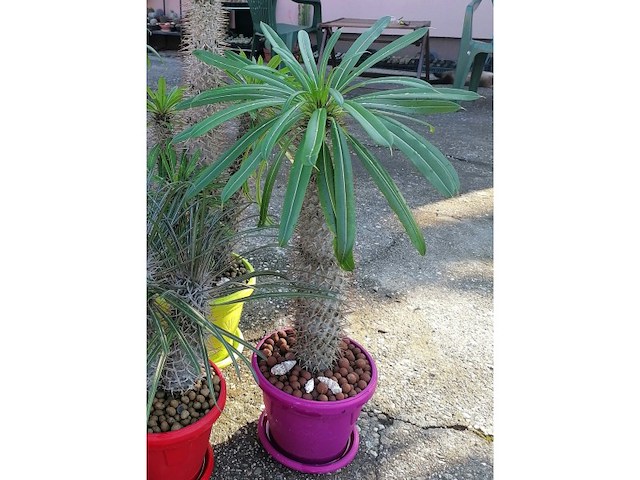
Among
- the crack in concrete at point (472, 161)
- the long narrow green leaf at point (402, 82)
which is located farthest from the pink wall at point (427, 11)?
the long narrow green leaf at point (402, 82)

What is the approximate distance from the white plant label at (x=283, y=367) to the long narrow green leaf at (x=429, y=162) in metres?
0.60

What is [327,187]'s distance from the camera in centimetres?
102

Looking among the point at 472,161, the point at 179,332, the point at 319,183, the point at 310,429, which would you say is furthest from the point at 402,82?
the point at 472,161

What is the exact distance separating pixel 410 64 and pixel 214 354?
16.0 ft

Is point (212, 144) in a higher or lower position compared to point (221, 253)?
higher

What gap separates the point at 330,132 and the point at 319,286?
0.35 metres

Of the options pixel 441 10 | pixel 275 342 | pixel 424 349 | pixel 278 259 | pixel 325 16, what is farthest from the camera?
pixel 325 16

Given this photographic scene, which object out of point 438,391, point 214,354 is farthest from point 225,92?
point 438,391

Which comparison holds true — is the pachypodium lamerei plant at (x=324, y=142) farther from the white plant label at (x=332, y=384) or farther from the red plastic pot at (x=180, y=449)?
the red plastic pot at (x=180, y=449)

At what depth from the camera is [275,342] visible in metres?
1.42

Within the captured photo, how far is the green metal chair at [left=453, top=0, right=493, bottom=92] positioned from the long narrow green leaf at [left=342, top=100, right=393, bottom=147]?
13.6 ft

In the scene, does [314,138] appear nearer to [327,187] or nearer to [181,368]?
[327,187]

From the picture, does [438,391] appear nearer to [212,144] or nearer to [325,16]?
[212,144]

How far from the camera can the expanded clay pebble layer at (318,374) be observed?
4.15ft
